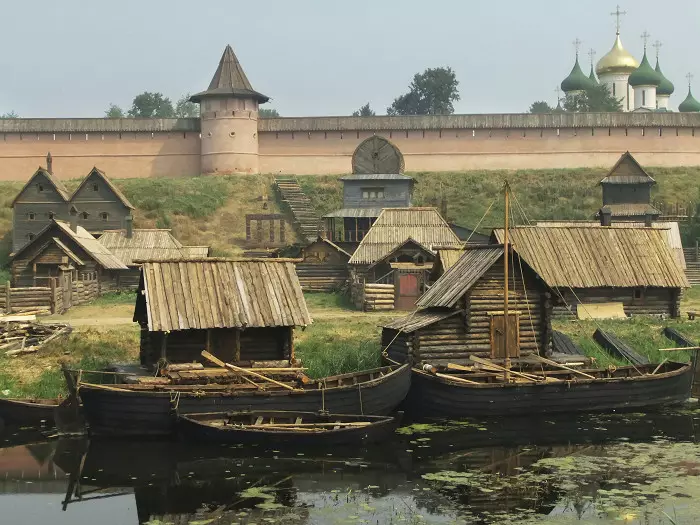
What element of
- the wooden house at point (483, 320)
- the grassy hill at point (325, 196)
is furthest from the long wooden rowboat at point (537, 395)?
the grassy hill at point (325, 196)

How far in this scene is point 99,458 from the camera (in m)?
19.2

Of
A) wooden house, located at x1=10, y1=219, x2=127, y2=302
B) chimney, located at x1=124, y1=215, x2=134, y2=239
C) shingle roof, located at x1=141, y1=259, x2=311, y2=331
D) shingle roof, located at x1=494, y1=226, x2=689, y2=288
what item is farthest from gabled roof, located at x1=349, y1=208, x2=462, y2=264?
shingle roof, located at x1=141, y1=259, x2=311, y2=331

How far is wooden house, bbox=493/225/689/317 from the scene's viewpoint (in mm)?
33219

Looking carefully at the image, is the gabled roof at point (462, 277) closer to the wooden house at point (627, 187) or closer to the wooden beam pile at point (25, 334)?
the wooden beam pile at point (25, 334)

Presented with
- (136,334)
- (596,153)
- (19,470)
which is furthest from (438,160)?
(19,470)

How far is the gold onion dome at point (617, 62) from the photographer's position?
286ft

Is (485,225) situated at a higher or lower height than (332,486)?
higher

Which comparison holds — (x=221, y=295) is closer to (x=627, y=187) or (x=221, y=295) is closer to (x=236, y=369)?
(x=236, y=369)

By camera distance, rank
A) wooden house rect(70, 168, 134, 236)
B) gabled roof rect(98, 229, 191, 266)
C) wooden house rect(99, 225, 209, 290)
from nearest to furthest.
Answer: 1. wooden house rect(99, 225, 209, 290)
2. gabled roof rect(98, 229, 191, 266)
3. wooden house rect(70, 168, 134, 236)

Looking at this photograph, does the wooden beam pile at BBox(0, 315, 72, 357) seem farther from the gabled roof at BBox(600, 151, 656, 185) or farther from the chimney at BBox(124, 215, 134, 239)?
the gabled roof at BBox(600, 151, 656, 185)

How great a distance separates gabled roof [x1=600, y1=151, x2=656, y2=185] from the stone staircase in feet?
48.1

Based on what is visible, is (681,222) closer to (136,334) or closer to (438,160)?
(438,160)

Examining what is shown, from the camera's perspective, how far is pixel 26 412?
858 inches

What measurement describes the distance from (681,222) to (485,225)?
9.60 m
